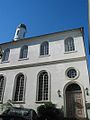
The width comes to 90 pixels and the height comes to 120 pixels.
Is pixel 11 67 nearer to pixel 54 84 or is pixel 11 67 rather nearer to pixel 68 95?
pixel 54 84

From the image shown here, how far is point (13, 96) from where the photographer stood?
16.1 metres

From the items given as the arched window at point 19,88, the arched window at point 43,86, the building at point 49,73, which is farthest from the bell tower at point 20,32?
the arched window at point 43,86

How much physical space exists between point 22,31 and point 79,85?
713 inches

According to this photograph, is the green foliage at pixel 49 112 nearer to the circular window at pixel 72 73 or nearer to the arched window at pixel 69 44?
the circular window at pixel 72 73

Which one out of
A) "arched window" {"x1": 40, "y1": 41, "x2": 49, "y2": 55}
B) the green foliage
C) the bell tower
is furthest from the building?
the bell tower

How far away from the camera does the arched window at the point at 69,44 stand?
16.5m

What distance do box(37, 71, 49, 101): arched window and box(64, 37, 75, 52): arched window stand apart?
3.69 meters

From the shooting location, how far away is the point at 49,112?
1297cm

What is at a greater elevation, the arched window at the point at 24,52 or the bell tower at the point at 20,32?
the bell tower at the point at 20,32

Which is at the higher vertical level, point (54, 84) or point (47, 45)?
point (47, 45)

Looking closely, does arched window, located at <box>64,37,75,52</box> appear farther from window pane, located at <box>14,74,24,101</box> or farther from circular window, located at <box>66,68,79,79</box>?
window pane, located at <box>14,74,24,101</box>

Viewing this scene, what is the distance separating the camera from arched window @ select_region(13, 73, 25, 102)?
627 inches

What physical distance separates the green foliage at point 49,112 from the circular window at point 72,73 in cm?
334

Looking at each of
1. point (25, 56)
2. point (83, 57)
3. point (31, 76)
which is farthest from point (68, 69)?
point (25, 56)
